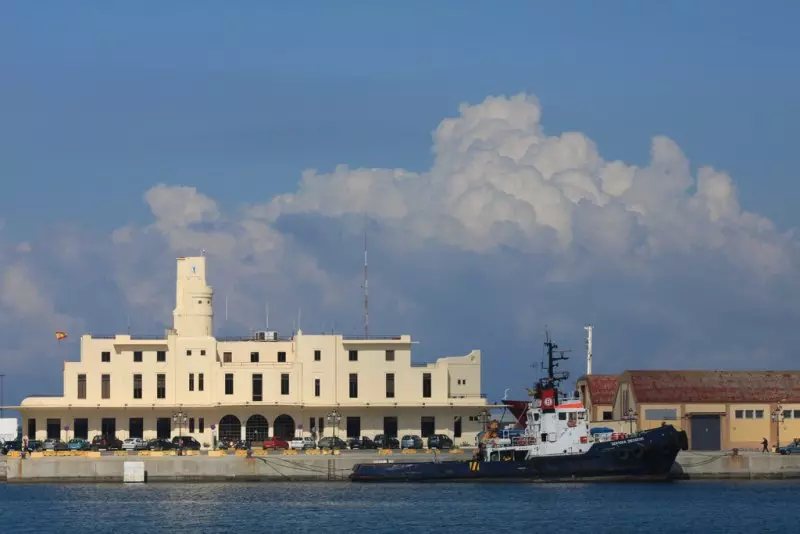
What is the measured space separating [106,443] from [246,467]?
22633mm

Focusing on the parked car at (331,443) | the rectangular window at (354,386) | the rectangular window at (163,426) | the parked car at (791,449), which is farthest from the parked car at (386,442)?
the parked car at (791,449)

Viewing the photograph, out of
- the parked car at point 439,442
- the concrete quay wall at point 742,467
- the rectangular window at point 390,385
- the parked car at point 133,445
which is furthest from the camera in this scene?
the rectangular window at point 390,385

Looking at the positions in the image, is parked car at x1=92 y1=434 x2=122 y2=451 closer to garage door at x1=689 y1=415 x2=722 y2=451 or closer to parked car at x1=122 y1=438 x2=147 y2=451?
parked car at x1=122 y1=438 x2=147 y2=451

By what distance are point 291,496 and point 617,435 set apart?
20303 mm

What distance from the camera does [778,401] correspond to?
11525cm

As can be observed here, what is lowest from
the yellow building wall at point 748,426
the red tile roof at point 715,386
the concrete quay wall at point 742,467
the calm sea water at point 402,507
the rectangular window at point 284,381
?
the calm sea water at point 402,507

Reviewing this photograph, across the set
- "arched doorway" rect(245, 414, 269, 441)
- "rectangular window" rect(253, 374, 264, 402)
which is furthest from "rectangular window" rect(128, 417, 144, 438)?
"rectangular window" rect(253, 374, 264, 402)

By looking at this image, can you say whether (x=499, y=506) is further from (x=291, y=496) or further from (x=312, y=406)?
(x=312, y=406)

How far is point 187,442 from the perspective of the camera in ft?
406

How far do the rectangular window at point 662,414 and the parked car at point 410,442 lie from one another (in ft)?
58.4

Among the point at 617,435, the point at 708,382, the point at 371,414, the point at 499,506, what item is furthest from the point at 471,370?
the point at 499,506

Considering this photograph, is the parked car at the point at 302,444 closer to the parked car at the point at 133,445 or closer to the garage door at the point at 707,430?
the parked car at the point at 133,445

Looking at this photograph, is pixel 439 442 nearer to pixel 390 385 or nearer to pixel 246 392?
pixel 390 385

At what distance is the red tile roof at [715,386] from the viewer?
380 ft
